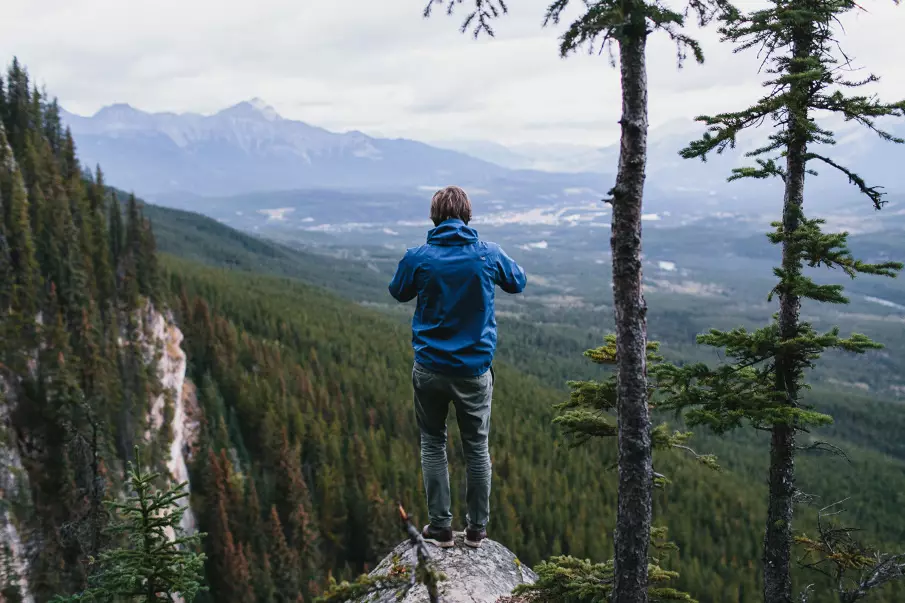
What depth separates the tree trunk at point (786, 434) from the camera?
9334 millimetres

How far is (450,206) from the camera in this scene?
7.13 metres

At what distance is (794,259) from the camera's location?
938cm

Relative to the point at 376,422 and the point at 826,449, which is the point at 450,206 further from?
the point at 376,422

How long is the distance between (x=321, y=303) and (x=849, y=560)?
12102cm

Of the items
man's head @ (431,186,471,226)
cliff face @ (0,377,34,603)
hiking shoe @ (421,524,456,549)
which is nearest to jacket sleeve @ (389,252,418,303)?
man's head @ (431,186,471,226)

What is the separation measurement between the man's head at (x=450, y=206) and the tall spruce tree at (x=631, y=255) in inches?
69.9

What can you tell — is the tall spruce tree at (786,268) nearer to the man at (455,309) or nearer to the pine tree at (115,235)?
the man at (455,309)

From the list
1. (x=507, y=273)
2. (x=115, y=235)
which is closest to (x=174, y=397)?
(x=115, y=235)

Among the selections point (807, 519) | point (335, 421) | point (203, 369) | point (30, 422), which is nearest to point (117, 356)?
point (30, 422)

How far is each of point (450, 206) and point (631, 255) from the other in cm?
216

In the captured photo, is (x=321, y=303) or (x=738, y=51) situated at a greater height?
(x=738, y=51)

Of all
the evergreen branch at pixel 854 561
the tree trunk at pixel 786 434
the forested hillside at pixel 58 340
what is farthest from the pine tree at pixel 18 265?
the evergreen branch at pixel 854 561

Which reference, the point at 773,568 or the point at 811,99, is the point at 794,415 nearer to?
the point at 773,568

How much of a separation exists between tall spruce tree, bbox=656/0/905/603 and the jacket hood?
3755 millimetres
